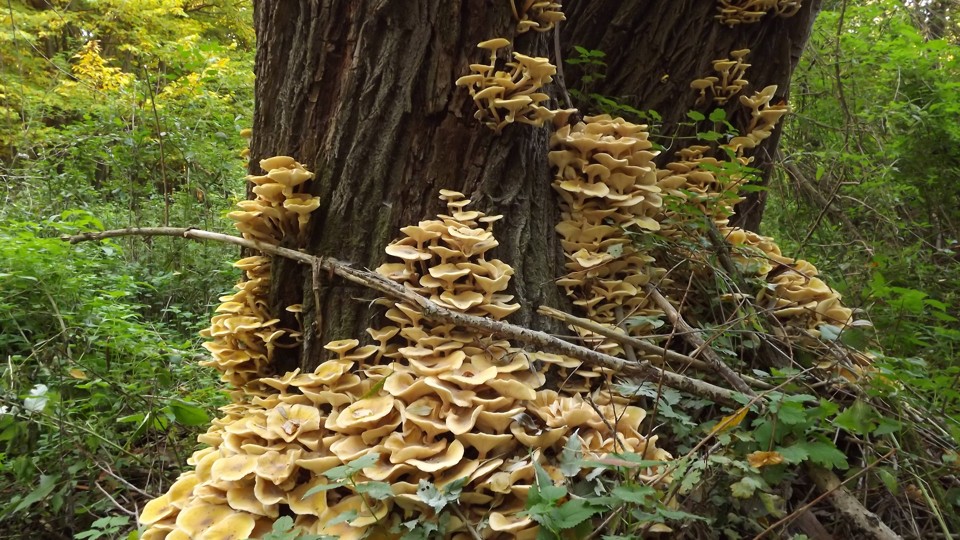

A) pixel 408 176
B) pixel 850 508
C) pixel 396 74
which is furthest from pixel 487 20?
pixel 850 508

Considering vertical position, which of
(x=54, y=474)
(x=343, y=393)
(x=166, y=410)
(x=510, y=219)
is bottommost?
(x=54, y=474)

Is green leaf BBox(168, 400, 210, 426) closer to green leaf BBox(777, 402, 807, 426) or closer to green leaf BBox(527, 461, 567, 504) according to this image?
green leaf BBox(527, 461, 567, 504)

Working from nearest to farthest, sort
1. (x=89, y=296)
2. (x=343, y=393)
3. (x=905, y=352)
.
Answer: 1. (x=343, y=393)
2. (x=905, y=352)
3. (x=89, y=296)

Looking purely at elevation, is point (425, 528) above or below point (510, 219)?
below

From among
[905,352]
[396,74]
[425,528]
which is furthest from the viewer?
[905,352]

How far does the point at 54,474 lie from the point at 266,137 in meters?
A: 2.28

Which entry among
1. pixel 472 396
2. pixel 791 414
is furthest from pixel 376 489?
pixel 791 414

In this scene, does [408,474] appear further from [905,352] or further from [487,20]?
[905,352]

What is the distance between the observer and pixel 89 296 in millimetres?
4727

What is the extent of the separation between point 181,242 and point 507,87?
5.80 m

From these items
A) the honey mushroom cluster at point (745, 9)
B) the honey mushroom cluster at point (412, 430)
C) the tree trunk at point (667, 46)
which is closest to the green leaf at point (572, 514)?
the honey mushroom cluster at point (412, 430)

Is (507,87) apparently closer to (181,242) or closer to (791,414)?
(791,414)

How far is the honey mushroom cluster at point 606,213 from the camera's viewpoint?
9.80 ft

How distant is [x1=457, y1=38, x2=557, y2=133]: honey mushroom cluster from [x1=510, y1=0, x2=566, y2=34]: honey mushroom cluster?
0.19 metres
